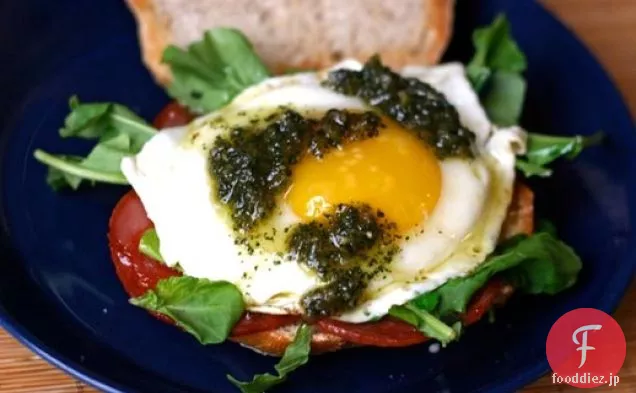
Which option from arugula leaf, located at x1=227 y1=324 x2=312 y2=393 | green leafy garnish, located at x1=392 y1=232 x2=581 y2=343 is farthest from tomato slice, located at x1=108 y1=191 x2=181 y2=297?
green leafy garnish, located at x1=392 y1=232 x2=581 y2=343

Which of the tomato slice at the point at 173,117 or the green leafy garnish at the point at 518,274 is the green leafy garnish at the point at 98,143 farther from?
the green leafy garnish at the point at 518,274

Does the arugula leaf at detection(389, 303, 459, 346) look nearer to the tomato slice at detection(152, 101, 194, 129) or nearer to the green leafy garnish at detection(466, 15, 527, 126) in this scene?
the green leafy garnish at detection(466, 15, 527, 126)

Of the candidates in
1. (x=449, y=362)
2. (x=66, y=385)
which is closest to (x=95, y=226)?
(x=66, y=385)

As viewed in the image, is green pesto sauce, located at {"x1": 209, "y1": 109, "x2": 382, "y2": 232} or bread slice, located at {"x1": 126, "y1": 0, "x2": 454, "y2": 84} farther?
bread slice, located at {"x1": 126, "y1": 0, "x2": 454, "y2": 84}

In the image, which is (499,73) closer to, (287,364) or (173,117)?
(173,117)

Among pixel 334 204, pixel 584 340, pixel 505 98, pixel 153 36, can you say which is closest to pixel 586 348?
pixel 584 340

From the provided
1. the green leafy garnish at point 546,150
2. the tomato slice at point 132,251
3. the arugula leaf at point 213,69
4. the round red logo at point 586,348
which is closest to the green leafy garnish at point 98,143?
the tomato slice at point 132,251
